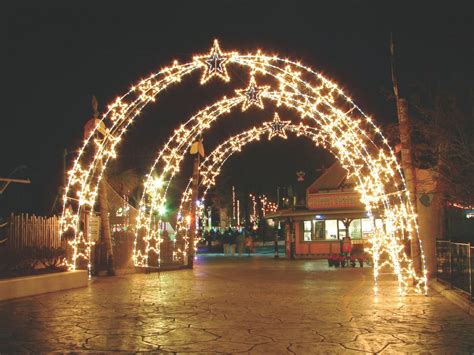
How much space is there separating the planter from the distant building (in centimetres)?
1906

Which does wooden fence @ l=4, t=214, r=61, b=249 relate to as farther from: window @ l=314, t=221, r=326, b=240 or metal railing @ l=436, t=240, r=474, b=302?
window @ l=314, t=221, r=326, b=240

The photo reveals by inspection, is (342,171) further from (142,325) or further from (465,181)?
(142,325)

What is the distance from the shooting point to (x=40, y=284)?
13.6 m

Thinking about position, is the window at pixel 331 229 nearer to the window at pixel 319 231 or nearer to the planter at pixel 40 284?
the window at pixel 319 231

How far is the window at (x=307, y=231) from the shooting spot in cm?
3428

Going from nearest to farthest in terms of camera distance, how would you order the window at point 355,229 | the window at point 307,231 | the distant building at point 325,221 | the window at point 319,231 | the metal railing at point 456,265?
the metal railing at point 456,265, the distant building at point 325,221, the window at point 355,229, the window at point 319,231, the window at point 307,231

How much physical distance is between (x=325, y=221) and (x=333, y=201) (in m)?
1.32

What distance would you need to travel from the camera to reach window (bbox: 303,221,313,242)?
34281 millimetres

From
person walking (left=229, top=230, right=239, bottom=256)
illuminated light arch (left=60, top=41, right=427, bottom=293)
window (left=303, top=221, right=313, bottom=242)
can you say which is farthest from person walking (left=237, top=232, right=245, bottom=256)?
illuminated light arch (left=60, top=41, right=427, bottom=293)

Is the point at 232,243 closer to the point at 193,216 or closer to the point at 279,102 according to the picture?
the point at 193,216

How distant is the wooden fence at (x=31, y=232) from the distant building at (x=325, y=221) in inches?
715

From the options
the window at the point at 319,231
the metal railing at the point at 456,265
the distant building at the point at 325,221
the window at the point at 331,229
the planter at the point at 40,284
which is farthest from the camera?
the window at the point at 319,231

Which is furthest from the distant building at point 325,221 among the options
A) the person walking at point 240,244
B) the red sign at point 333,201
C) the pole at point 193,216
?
the pole at point 193,216

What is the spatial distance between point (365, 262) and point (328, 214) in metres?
5.56
